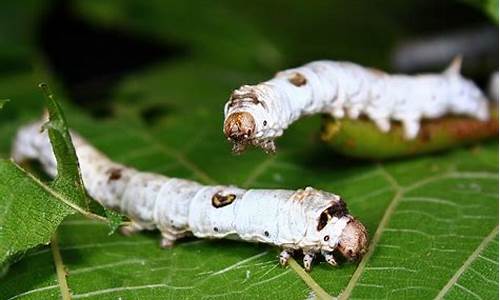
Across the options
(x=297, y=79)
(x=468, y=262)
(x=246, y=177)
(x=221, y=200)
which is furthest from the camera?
(x=246, y=177)

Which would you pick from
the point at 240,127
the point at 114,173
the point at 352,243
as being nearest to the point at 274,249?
the point at 352,243

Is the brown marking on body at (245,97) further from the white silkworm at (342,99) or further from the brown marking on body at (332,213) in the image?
the brown marking on body at (332,213)

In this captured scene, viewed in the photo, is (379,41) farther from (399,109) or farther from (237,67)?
(399,109)

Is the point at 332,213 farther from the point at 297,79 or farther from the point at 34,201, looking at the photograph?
the point at 34,201

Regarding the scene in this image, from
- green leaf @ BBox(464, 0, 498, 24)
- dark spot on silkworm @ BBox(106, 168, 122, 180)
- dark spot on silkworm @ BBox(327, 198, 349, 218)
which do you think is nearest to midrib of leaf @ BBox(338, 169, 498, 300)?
dark spot on silkworm @ BBox(327, 198, 349, 218)

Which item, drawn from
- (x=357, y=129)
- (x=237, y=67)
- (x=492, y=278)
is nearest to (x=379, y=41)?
(x=237, y=67)

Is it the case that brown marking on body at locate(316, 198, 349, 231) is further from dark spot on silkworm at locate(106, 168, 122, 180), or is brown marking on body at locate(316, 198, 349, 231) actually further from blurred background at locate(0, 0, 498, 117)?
blurred background at locate(0, 0, 498, 117)

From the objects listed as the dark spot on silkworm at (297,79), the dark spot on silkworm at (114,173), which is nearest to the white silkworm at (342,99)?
the dark spot on silkworm at (297,79)

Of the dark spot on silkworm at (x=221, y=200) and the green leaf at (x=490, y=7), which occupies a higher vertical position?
the green leaf at (x=490, y=7)
